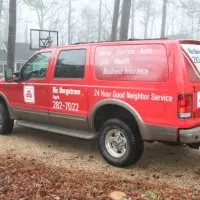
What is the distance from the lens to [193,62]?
5.86 meters

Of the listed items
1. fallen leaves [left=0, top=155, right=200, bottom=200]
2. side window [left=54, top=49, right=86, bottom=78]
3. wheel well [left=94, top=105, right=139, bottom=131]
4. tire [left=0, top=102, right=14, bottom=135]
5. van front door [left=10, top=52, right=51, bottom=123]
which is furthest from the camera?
tire [left=0, top=102, right=14, bottom=135]

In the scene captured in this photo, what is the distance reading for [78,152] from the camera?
24.3ft

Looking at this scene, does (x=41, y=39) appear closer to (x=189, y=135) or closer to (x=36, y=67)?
(x=36, y=67)

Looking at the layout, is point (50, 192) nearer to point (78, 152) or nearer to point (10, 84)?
point (78, 152)

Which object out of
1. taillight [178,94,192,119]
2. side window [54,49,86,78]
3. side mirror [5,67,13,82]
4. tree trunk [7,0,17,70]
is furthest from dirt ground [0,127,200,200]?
tree trunk [7,0,17,70]

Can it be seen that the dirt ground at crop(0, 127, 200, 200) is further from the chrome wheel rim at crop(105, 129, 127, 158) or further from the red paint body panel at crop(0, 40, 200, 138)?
the red paint body panel at crop(0, 40, 200, 138)

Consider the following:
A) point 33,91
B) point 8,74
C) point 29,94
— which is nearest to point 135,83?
point 33,91

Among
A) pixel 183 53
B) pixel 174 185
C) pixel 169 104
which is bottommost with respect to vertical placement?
pixel 174 185

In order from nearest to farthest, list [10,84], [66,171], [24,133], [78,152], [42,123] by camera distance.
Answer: [66,171] < [78,152] < [42,123] < [10,84] < [24,133]

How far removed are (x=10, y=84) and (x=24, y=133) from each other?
4.17ft

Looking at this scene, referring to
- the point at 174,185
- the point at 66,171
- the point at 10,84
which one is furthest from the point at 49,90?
the point at 174,185

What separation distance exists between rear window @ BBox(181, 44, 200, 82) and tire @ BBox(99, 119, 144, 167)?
1.24 meters

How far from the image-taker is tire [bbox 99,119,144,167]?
6215mm

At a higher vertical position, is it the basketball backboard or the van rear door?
the basketball backboard
